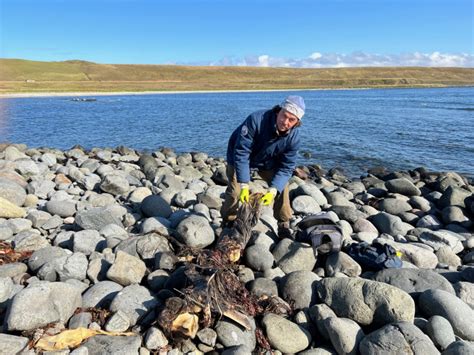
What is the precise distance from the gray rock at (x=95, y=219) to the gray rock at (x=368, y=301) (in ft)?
13.0

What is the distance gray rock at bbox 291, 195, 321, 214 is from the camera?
8789 millimetres

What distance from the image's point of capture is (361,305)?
468 centimetres

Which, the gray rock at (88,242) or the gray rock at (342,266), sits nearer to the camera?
the gray rock at (342,266)

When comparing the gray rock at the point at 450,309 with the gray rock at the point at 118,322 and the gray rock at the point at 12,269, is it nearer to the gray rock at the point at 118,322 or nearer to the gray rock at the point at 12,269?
the gray rock at the point at 118,322

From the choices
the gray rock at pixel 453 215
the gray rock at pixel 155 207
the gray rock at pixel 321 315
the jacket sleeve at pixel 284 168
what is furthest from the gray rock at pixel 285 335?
the gray rock at pixel 453 215

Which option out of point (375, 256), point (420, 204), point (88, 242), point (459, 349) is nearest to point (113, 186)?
point (88, 242)

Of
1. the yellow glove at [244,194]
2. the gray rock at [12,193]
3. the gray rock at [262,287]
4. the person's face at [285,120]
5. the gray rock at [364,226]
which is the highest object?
the person's face at [285,120]

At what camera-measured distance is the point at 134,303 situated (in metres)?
4.69

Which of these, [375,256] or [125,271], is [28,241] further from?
[375,256]

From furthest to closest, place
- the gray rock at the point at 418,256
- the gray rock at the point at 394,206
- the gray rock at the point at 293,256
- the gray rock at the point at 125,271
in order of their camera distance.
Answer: the gray rock at the point at 394,206, the gray rock at the point at 418,256, the gray rock at the point at 293,256, the gray rock at the point at 125,271

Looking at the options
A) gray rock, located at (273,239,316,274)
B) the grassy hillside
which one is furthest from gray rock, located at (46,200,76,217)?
the grassy hillside

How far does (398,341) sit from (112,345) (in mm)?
2845

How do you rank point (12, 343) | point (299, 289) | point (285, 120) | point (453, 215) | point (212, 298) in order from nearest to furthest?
point (12, 343) → point (212, 298) → point (299, 289) → point (285, 120) → point (453, 215)

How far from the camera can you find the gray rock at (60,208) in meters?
7.78
